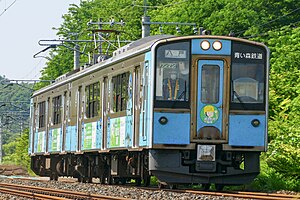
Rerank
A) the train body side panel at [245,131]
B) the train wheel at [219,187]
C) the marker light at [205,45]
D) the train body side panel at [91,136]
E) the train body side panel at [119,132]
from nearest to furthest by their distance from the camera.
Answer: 1. the train body side panel at [245,131]
2. the marker light at [205,45]
3. the train wheel at [219,187]
4. the train body side panel at [119,132]
5. the train body side panel at [91,136]

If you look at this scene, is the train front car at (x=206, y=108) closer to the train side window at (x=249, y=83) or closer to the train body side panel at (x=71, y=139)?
the train side window at (x=249, y=83)

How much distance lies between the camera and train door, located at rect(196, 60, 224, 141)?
1808cm

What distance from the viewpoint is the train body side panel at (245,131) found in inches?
715

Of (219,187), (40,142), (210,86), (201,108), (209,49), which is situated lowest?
(219,187)

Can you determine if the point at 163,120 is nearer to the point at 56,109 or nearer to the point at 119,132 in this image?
the point at 119,132

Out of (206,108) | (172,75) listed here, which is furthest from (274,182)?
(172,75)

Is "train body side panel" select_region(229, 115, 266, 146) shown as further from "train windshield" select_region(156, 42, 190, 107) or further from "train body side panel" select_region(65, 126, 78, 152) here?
"train body side panel" select_region(65, 126, 78, 152)

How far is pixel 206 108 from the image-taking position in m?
18.1

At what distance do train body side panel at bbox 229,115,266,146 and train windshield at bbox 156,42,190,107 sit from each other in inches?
39.3

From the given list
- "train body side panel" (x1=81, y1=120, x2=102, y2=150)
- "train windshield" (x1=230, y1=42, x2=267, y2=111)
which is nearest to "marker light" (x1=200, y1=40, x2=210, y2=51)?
"train windshield" (x1=230, y1=42, x2=267, y2=111)

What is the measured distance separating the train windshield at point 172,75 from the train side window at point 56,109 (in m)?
10.3

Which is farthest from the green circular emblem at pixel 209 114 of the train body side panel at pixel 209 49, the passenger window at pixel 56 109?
the passenger window at pixel 56 109

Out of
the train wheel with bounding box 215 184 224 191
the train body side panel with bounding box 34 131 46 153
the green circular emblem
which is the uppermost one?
the green circular emblem

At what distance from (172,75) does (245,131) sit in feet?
5.70
